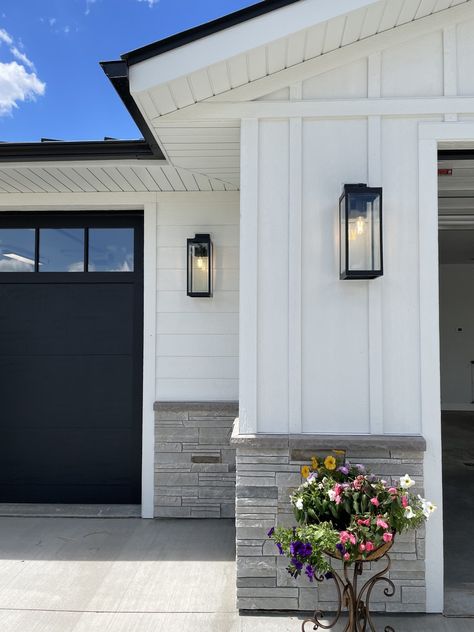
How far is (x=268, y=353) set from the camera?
238 cm

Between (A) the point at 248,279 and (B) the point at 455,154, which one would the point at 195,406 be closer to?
(A) the point at 248,279

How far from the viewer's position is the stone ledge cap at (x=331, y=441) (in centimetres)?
226

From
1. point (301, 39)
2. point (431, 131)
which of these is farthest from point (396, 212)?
point (301, 39)

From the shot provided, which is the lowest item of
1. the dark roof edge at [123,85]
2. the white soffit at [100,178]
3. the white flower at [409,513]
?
the white flower at [409,513]

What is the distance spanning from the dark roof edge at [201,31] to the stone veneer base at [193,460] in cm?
237

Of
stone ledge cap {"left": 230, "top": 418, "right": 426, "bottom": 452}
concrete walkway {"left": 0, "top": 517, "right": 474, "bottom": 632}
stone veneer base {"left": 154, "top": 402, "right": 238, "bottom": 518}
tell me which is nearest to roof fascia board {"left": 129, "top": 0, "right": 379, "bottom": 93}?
stone ledge cap {"left": 230, "top": 418, "right": 426, "bottom": 452}

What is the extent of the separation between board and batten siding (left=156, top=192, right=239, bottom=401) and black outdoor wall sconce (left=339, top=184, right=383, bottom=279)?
4.70 ft

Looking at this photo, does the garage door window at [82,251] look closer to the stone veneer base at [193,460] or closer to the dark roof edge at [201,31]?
the stone veneer base at [193,460]

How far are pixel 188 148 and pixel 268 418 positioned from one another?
168 centimetres

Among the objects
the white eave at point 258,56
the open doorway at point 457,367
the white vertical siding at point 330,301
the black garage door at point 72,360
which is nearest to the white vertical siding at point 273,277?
the white vertical siding at point 330,301

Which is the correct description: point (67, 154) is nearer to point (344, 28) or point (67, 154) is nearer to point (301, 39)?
point (301, 39)

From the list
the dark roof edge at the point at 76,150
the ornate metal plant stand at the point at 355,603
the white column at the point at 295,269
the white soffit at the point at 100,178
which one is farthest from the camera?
the white soffit at the point at 100,178

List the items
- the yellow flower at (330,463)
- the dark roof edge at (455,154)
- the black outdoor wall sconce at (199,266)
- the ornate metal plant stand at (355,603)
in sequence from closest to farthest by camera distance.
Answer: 1. the ornate metal plant stand at (355,603)
2. the yellow flower at (330,463)
3. the dark roof edge at (455,154)
4. the black outdoor wall sconce at (199,266)

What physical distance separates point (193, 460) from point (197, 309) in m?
1.20
